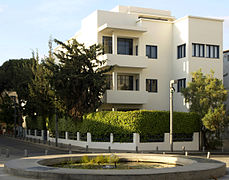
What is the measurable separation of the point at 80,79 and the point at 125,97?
19.4ft

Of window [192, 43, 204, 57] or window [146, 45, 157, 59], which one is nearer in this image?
window [192, 43, 204, 57]

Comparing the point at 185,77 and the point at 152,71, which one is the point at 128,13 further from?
the point at 185,77

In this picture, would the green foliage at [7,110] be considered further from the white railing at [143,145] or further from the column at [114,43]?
the white railing at [143,145]

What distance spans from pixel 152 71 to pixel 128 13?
284 inches

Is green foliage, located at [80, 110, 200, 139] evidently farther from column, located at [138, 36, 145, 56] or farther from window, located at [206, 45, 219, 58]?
window, located at [206, 45, 219, 58]

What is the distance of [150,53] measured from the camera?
43.0 meters

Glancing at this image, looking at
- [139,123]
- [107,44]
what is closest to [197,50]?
[107,44]

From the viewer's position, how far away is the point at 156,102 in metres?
43.0

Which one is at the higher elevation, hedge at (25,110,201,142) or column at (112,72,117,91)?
column at (112,72,117,91)

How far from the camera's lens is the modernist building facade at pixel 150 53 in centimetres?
→ 4041

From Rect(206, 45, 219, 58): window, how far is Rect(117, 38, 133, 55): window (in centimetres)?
851

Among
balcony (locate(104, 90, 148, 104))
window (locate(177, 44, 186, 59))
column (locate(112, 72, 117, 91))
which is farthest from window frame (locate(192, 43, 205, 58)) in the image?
column (locate(112, 72, 117, 91))

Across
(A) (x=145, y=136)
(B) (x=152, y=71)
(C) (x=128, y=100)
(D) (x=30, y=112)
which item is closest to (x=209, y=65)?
(B) (x=152, y=71)

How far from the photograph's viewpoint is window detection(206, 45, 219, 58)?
42.2m
